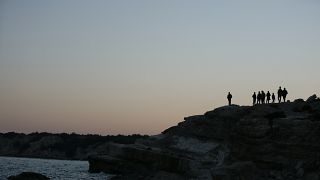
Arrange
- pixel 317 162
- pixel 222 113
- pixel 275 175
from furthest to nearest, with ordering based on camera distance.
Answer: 1. pixel 222 113
2. pixel 275 175
3. pixel 317 162

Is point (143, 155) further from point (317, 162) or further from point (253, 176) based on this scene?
point (317, 162)

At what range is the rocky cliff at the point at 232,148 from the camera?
57.1 m

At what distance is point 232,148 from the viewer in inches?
2675

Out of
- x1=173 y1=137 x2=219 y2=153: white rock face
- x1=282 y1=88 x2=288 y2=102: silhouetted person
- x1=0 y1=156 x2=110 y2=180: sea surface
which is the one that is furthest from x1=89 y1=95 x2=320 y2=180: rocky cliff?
x1=282 y1=88 x2=288 y2=102: silhouetted person

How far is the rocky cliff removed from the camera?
57.1 metres

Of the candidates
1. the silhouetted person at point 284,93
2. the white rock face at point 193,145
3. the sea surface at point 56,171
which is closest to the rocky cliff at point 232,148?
the white rock face at point 193,145

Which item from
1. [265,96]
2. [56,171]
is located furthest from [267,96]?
[56,171]

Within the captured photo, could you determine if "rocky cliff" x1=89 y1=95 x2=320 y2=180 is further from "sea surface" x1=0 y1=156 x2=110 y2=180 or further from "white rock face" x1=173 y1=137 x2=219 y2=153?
"sea surface" x1=0 y1=156 x2=110 y2=180

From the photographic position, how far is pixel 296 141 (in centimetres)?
5875

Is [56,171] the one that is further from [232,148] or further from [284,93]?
[284,93]

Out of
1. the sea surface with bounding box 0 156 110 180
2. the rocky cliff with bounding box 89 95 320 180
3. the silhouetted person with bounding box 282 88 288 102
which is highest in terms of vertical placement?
the silhouetted person with bounding box 282 88 288 102

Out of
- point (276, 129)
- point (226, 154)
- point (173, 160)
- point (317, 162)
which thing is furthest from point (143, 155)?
point (317, 162)

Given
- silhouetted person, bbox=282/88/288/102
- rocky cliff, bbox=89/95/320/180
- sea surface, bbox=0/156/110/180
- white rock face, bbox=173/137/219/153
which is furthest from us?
silhouetted person, bbox=282/88/288/102

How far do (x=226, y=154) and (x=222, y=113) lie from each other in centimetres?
766
